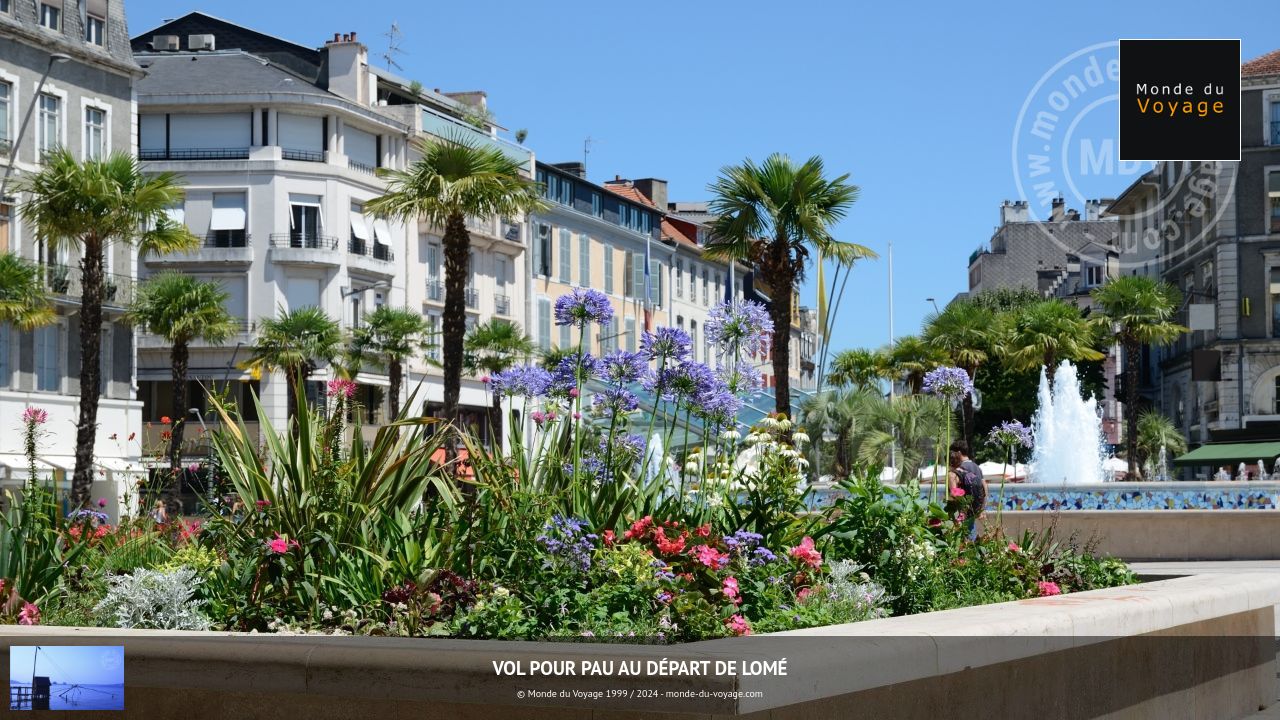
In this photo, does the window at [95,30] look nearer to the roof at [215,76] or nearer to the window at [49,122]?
the window at [49,122]

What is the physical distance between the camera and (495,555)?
6949 millimetres

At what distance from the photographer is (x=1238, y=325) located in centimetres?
7019

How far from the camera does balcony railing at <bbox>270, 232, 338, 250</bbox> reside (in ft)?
192

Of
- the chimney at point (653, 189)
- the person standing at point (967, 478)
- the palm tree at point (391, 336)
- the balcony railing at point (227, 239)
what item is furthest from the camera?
the chimney at point (653, 189)

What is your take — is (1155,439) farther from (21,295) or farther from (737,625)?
(737,625)

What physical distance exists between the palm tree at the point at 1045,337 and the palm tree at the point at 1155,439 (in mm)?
7122

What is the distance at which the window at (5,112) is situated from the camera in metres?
44.7

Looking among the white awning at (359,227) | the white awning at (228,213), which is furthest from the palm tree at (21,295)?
the white awning at (359,227)

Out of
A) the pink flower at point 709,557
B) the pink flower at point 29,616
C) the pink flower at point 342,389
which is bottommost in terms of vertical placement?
the pink flower at point 29,616

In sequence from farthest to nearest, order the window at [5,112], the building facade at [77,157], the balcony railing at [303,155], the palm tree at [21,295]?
the balcony railing at [303,155] < the window at [5,112] < the building facade at [77,157] < the palm tree at [21,295]

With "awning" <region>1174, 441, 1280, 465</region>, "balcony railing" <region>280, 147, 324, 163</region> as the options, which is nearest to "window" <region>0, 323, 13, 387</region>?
"balcony railing" <region>280, 147, 324, 163</region>

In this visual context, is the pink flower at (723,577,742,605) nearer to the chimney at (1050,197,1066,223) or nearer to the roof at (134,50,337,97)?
the roof at (134,50,337,97)

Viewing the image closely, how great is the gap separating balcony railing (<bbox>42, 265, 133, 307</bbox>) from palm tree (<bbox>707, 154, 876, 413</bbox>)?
816 inches

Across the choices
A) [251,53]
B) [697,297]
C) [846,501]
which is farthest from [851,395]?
[846,501]
